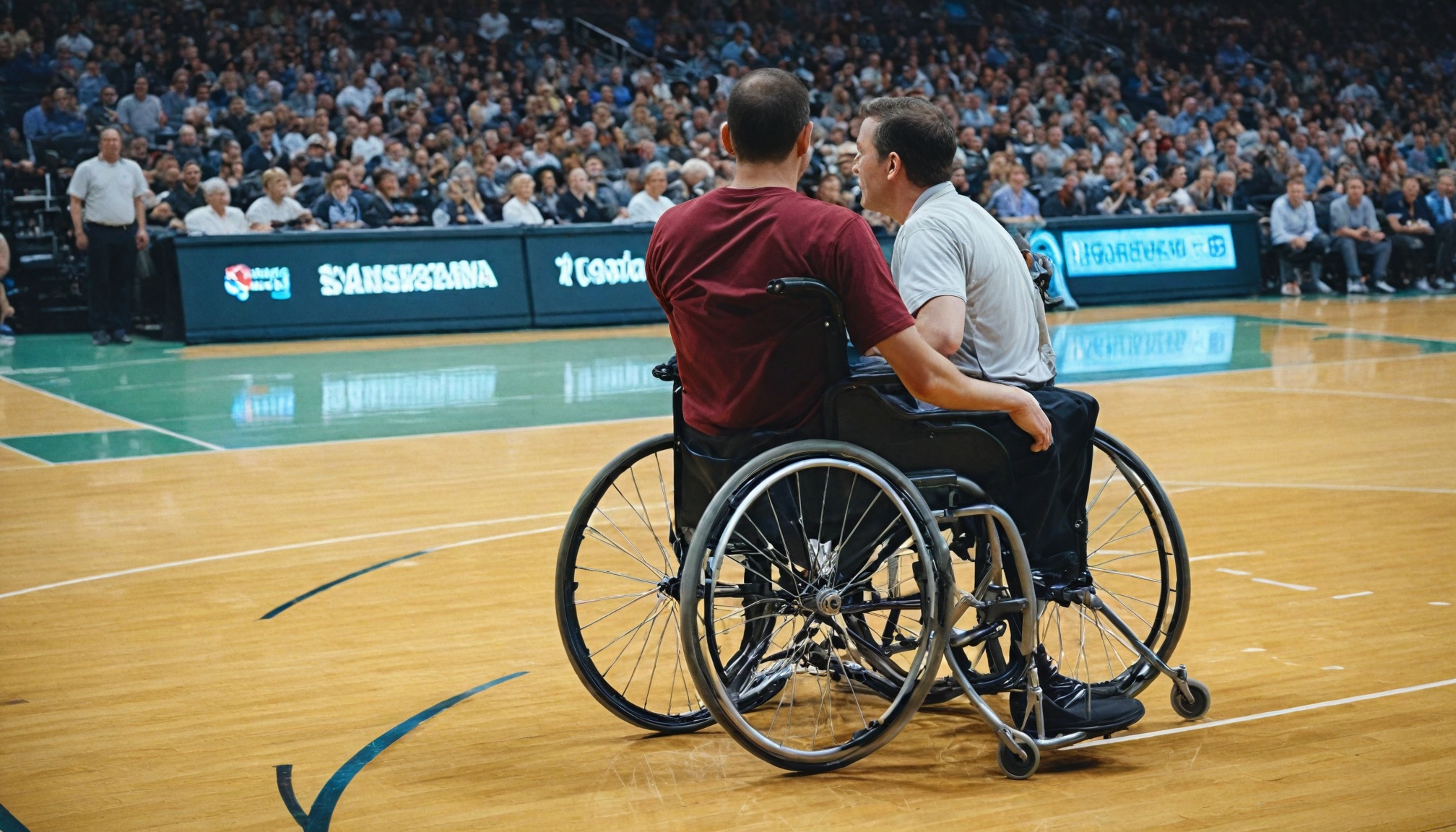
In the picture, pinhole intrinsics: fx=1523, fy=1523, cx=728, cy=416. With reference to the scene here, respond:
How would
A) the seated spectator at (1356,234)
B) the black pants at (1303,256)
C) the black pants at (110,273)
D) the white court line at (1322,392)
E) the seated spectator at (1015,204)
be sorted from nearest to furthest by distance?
the white court line at (1322,392) < the black pants at (110,273) < the seated spectator at (1015,204) < the black pants at (1303,256) < the seated spectator at (1356,234)

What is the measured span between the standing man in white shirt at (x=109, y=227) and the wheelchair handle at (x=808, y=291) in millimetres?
11496

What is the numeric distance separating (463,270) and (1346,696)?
11761 mm

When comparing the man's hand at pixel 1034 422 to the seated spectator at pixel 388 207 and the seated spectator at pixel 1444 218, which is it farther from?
Answer: the seated spectator at pixel 1444 218

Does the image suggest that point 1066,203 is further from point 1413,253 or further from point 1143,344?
point 1413,253

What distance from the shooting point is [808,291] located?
133 inches

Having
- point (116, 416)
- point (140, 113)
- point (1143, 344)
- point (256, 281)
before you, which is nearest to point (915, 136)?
point (116, 416)

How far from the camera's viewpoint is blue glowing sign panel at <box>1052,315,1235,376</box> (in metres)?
12.1

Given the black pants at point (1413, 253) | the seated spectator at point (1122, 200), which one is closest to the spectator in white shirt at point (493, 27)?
the seated spectator at point (1122, 200)

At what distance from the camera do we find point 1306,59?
1088 inches

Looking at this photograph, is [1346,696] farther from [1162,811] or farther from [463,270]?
[463,270]

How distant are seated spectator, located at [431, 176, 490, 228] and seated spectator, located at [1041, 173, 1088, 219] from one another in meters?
6.73

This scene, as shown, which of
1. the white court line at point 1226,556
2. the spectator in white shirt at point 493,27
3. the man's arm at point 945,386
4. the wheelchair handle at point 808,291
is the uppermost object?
the spectator in white shirt at point 493,27

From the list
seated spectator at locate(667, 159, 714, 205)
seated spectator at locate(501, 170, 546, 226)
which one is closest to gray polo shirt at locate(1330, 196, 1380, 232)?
seated spectator at locate(667, 159, 714, 205)

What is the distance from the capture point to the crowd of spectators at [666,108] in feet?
51.6
